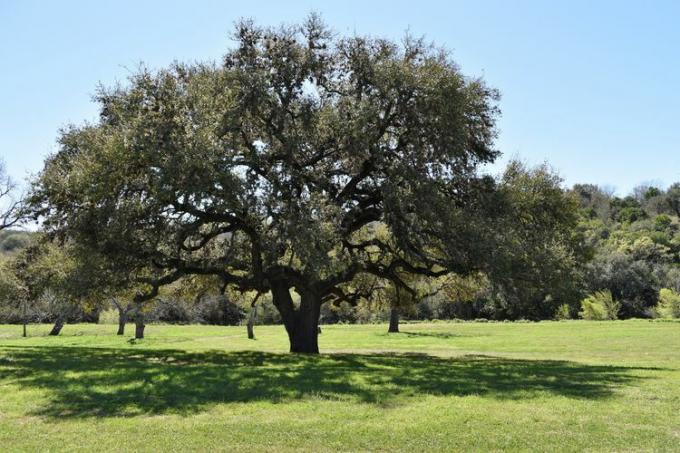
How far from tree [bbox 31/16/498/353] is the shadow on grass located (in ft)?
12.2

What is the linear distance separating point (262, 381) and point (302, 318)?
1100cm

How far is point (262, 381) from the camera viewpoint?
1502 cm

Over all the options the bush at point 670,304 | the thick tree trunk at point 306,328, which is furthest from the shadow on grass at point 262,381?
the bush at point 670,304

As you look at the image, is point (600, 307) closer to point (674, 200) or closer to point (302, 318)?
point (302, 318)

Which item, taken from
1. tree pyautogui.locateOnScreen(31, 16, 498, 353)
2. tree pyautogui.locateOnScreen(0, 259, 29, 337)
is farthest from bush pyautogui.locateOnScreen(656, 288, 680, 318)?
tree pyautogui.locateOnScreen(0, 259, 29, 337)

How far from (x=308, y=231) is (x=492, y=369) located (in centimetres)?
734

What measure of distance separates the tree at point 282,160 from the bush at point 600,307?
167 ft

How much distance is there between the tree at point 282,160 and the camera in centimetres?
1956

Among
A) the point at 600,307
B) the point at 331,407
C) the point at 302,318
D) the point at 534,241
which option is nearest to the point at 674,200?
the point at 600,307

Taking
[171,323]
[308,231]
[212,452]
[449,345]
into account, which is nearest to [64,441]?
[212,452]

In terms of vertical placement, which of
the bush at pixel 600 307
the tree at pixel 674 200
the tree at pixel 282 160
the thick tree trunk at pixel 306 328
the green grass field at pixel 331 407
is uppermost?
the tree at pixel 674 200

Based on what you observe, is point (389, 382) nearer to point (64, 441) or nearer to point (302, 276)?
point (64, 441)

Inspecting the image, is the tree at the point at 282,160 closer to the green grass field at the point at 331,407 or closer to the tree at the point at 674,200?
the green grass field at the point at 331,407

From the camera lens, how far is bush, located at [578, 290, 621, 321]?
6812 cm
